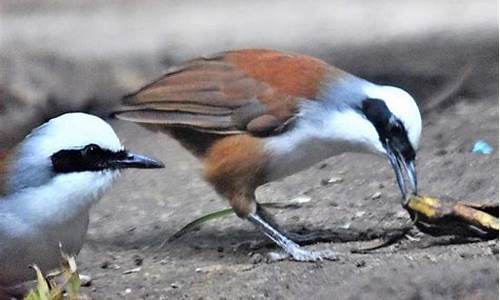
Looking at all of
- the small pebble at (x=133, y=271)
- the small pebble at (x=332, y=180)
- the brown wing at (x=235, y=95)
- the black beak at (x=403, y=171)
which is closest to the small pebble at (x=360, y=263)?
the black beak at (x=403, y=171)

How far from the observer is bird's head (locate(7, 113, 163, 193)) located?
13.1 ft

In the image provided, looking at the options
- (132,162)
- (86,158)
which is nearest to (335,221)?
(132,162)

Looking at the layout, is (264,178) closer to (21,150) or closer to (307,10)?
(21,150)

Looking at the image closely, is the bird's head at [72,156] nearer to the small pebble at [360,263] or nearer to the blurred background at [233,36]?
the small pebble at [360,263]

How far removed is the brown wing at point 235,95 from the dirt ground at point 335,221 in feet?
0.80

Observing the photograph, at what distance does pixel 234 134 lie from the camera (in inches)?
183

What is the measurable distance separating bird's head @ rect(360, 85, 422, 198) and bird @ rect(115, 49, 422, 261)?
1.4 inches

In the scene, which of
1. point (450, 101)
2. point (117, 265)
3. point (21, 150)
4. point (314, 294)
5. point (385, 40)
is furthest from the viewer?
point (385, 40)

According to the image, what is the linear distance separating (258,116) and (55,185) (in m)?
0.85

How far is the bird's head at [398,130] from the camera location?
436 centimetres

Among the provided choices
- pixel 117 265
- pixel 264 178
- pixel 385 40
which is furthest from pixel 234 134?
pixel 385 40

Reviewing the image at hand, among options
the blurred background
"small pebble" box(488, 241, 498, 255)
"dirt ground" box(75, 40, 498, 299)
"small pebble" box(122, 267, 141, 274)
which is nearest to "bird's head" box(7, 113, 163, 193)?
"dirt ground" box(75, 40, 498, 299)

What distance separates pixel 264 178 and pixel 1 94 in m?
1.56

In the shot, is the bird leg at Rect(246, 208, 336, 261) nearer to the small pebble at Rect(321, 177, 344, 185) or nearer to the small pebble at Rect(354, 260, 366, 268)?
the small pebble at Rect(354, 260, 366, 268)
